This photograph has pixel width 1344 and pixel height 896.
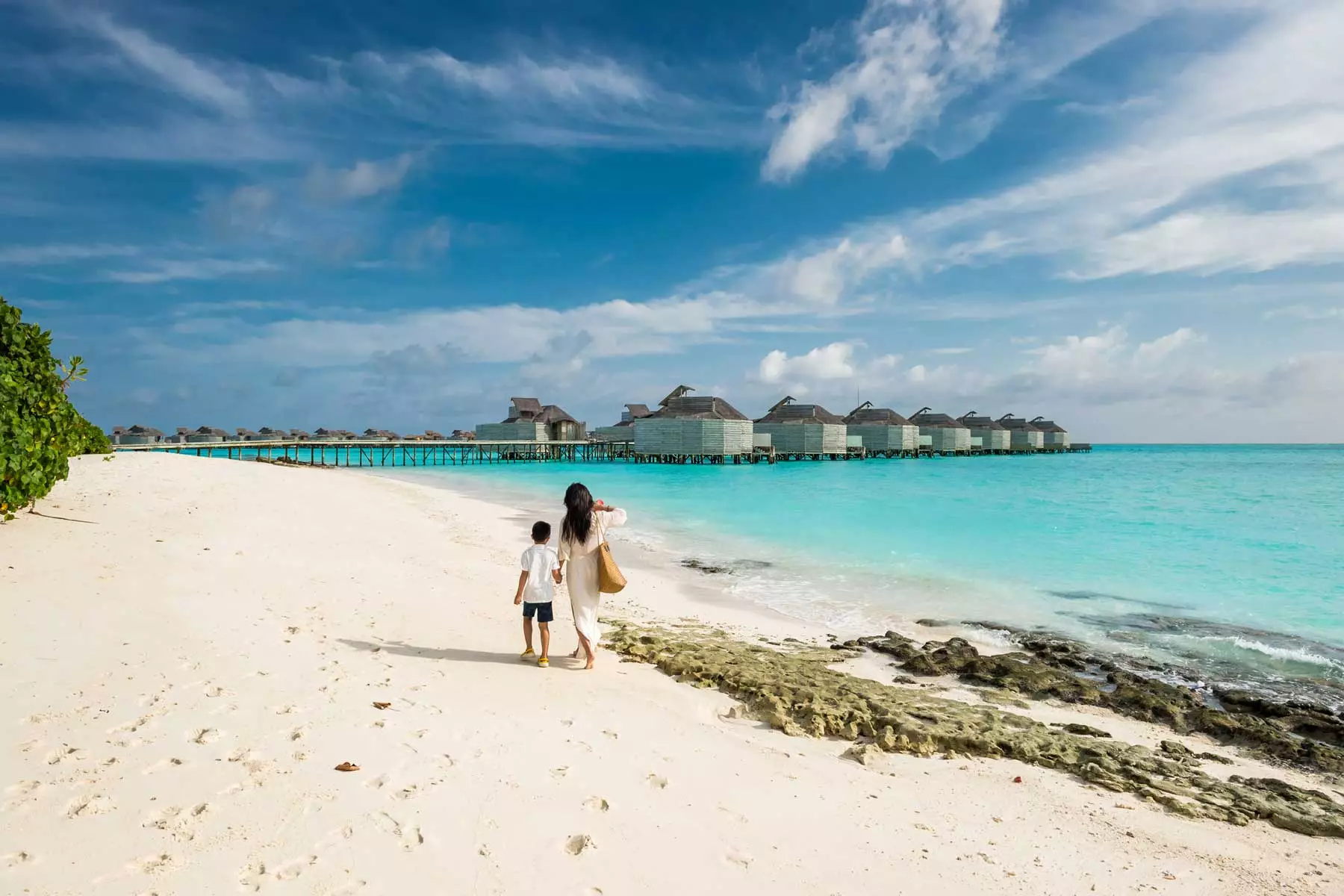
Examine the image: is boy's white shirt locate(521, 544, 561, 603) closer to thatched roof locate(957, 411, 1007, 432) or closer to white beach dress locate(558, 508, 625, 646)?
white beach dress locate(558, 508, 625, 646)

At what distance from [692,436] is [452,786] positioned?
50.8m

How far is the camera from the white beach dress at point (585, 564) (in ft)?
17.8

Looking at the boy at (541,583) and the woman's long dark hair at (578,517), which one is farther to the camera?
the boy at (541,583)

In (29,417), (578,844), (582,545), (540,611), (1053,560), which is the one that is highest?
(29,417)

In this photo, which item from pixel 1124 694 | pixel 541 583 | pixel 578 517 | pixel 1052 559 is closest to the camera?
pixel 578 517

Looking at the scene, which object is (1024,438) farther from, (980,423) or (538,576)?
(538,576)

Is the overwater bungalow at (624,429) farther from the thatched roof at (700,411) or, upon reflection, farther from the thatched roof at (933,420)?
the thatched roof at (933,420)

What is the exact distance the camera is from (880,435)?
74750 mm

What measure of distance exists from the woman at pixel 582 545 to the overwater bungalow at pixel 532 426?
5774 centimetres

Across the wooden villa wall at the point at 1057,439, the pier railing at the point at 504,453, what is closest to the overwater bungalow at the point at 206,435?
the pier railing at the point at 504,453

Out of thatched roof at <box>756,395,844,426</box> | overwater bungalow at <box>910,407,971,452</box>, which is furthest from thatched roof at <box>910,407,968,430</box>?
thatched roof at <box>756,395,844,426</box>

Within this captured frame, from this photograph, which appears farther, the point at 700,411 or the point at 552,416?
the point at 552,416

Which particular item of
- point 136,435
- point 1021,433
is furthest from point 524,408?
point 1021,433

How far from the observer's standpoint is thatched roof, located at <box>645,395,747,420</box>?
53719 millimetres
